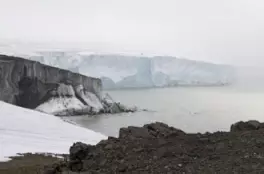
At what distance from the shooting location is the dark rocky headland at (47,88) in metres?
38.3

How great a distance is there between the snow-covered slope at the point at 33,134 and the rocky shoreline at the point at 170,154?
8.68 m

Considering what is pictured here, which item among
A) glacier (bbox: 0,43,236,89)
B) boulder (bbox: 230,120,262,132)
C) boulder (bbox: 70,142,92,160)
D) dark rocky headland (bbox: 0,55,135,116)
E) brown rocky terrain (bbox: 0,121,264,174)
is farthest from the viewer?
glacier (bbox: 0,43,236,89)

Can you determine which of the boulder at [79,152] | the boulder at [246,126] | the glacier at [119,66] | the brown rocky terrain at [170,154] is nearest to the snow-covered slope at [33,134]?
the boulder at [79,152]

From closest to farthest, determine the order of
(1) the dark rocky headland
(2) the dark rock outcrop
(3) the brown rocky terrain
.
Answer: (3) the brown rocky terrain → (2) the dark rock outcrop → (1) the dark rocky headland

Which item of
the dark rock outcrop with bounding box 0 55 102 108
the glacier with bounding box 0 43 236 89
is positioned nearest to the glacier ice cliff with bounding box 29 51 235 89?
the glacier with bounding box 0 43 236 89

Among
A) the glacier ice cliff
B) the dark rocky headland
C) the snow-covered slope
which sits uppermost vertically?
the glacier ice cliff

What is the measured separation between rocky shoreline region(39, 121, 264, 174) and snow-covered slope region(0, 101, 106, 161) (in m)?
8.68

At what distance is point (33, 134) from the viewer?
835 inches

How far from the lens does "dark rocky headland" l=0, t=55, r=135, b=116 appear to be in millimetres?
38312

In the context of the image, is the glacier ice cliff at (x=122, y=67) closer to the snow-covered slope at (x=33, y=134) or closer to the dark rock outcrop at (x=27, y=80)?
the dark rock outcrop at (x=27, y=80)

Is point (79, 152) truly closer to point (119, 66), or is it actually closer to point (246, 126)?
point (246, 126)

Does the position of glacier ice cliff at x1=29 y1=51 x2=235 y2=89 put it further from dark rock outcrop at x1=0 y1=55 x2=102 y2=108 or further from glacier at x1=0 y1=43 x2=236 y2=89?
dark rock outcrop at x1=0 y1=55 x2=102 y2=108

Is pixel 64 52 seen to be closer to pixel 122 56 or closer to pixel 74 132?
pixel 122 56

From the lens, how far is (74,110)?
41.6m
